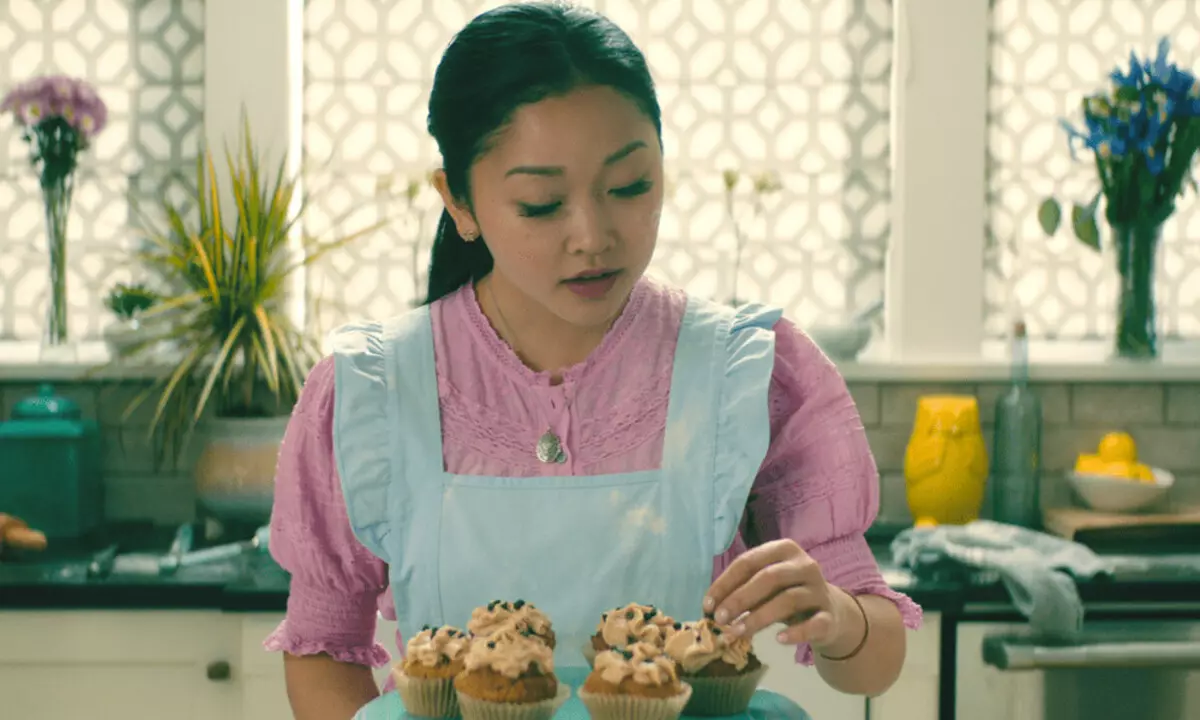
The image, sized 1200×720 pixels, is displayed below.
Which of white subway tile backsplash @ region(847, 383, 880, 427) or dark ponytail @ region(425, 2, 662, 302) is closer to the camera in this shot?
dark ponytail @ region(425, 2, 662, 302)

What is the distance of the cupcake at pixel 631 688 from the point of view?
1.36 meters

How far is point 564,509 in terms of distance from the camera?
1.49 m

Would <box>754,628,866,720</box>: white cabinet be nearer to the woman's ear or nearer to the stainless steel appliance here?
the stainless steel appliance

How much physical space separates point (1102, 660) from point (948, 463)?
2.08 feet

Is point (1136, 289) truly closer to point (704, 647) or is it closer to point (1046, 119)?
point (1046, 119)

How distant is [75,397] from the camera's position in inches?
127

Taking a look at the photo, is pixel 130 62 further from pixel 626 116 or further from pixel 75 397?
pixel 626 116

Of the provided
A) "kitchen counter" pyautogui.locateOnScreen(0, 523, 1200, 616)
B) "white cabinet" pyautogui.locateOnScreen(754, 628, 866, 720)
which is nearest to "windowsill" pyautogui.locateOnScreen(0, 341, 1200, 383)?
"kitchen counter" pyautogui.locateOnScreen(0, 523, 1200, 616)

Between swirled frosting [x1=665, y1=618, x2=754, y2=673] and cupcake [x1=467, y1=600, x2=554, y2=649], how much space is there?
0.14 metres

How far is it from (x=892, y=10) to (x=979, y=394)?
99 cm

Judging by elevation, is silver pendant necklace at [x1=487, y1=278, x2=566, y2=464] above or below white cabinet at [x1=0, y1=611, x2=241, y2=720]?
above

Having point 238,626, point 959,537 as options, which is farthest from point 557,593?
point 959,537

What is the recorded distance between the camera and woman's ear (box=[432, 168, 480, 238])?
1557 mm

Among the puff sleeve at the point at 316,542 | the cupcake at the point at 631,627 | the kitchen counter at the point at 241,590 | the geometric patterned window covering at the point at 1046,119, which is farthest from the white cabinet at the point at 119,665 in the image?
the geometric patterned window covering at the point at 1046,119
